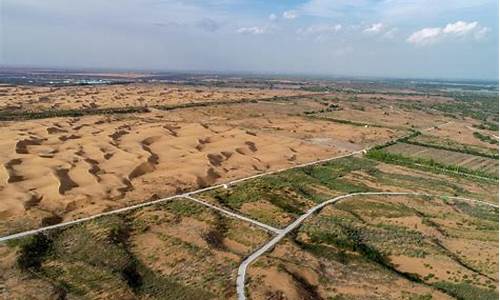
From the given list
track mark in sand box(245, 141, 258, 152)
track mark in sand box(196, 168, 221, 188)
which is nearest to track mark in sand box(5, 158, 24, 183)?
track mark in sand box(196, 168, 221, 188)

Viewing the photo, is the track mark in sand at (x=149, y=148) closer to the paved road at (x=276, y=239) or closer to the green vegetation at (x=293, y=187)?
the green vegetation at (x=293, y=187)

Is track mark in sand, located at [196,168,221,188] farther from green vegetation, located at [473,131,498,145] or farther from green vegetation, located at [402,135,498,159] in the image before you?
green vegetation, located at [473,131,498,145]

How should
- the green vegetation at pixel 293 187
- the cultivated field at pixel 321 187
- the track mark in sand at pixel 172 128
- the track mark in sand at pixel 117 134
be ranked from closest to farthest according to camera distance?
the cultivated field at pixel 321 187 < the green vegetation at pixel 293 187 < the track mark in sand at pixel 117 134 < the track mark in sand at pixel 172 128

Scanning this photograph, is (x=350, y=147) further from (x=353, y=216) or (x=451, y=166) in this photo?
(x=353, y=216)

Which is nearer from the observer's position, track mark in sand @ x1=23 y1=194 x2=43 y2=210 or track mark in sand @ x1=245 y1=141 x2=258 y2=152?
track mark in sand @ x1=23 y1=194 x2=43 y2=210

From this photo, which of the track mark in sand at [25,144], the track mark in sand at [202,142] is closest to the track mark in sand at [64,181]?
the track mark in sand at [25,144]

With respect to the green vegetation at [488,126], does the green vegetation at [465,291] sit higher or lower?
higher
